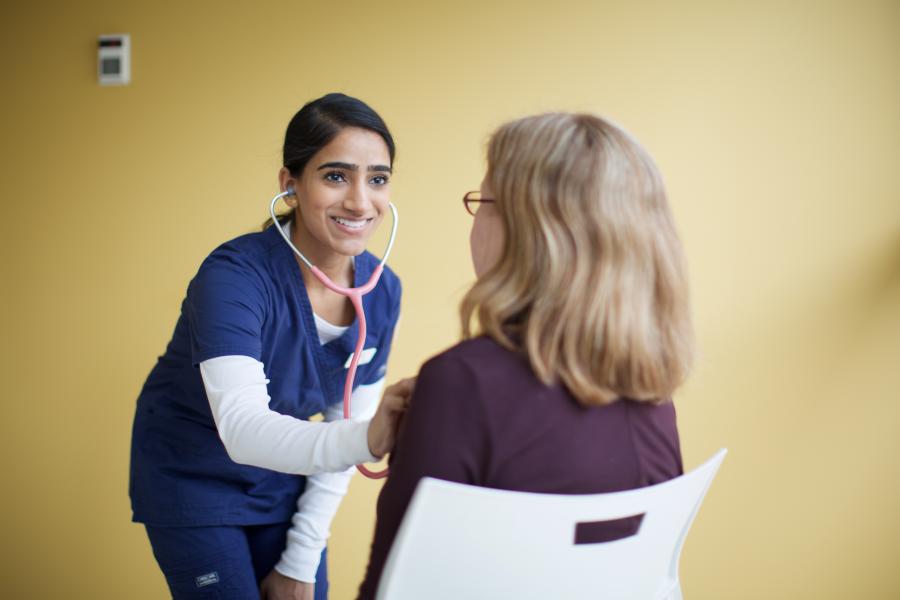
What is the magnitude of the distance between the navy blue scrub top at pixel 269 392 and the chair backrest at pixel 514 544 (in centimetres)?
56

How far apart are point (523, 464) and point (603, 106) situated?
1376mm

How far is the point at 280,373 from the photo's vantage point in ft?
4.26

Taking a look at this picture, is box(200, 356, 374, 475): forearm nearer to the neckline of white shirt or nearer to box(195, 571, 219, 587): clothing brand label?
the neckline of white shirt

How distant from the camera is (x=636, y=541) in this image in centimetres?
81

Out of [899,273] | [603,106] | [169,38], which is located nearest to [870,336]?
[899,273]

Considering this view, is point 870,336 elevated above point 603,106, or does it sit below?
below

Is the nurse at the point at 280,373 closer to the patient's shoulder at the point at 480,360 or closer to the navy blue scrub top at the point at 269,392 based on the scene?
the navy blue scrub top at the point at 269,392

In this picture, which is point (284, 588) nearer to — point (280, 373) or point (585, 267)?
point (280, 373)

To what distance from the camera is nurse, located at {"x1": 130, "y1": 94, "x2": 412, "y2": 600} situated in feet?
4.22

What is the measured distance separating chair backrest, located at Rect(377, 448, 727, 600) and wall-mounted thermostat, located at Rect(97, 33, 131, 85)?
1.88 m

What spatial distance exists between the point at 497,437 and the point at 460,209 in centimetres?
133

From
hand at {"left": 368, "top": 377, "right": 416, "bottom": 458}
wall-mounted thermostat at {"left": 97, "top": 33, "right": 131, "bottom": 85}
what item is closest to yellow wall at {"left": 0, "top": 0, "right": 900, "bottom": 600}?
wall-mounted thermostat at {"left": 97, "top": 33, "right": 131, "bottom": 85}

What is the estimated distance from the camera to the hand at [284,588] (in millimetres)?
1397

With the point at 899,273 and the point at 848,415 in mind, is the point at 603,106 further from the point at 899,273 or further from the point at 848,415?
the point at 848,415
